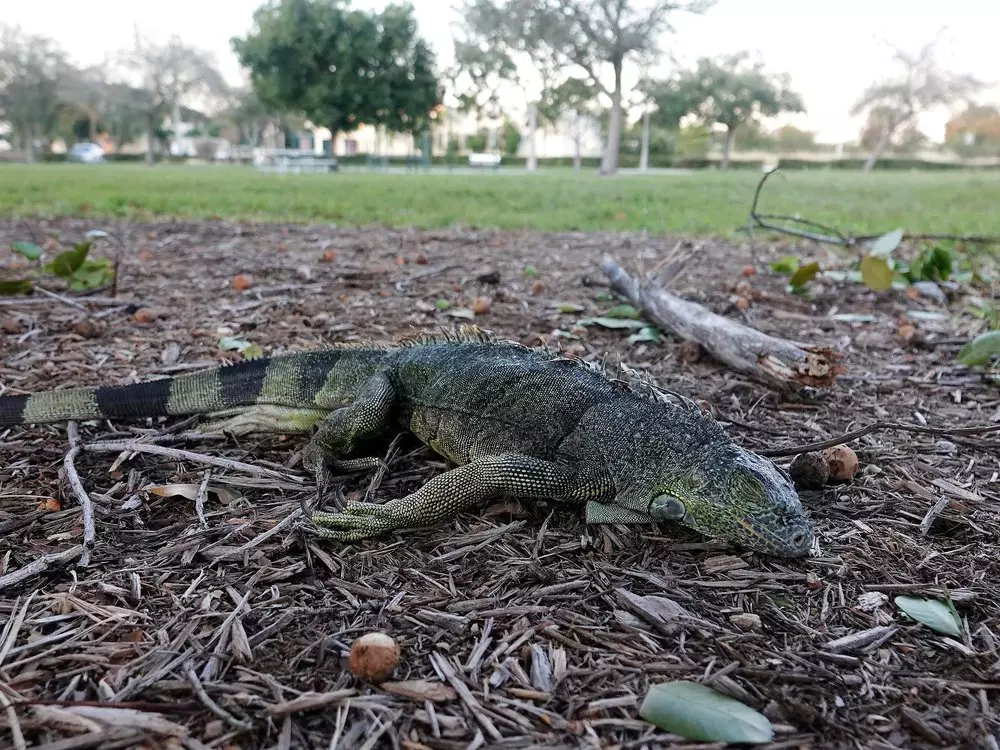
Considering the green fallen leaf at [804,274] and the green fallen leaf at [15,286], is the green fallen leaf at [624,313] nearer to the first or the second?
the green fallen leaf at [804,274]

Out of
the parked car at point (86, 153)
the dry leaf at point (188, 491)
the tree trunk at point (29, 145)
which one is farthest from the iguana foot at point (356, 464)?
the parked car at point (86, 153)

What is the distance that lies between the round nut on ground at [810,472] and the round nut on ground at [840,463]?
4cm

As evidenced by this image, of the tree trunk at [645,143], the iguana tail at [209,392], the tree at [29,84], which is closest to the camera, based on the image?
A: the iguana tail at [209,392]

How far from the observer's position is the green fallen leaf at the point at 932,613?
2287 mm

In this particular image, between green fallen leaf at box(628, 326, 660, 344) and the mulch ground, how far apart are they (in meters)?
0.99

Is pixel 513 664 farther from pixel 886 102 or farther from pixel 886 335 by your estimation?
pixel 886 102

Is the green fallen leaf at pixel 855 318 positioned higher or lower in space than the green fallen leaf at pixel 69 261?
lower

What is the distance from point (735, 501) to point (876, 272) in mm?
5052

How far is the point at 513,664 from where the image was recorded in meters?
2.15

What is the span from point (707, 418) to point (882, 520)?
0.90 metres

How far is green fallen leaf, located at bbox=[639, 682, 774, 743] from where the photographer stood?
1.83 metres

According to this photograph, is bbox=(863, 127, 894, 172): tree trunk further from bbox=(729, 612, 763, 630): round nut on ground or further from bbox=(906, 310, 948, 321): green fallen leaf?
bbox=(729, 612, 763, 630): round nut on ground

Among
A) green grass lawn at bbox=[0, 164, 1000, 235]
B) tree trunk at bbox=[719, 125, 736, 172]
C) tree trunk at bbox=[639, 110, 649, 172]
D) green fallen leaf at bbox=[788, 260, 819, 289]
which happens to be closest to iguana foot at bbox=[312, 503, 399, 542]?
green fallen leaf at bbox=[788, 260, 819, 289]

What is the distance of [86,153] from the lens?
6694 cm
